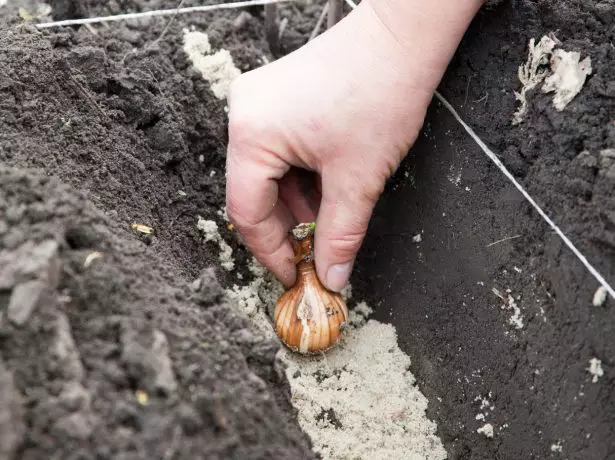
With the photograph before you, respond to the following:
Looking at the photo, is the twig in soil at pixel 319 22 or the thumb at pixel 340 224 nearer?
the thumb at pixel 340 224

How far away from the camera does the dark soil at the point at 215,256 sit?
3.12 ft

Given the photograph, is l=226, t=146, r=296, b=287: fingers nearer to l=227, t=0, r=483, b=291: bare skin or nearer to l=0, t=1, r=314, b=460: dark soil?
l=227, t=0, r=483, b=291: bare skin

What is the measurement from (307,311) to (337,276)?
0.12 meters

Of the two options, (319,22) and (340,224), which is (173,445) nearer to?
(340,224)

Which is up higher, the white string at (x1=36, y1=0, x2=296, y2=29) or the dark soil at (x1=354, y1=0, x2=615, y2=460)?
the white string at (x1=36, y1=0, x2=296, y2=29)

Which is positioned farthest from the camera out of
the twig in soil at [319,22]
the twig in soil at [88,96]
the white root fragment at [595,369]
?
the twig in soil at [319,22]

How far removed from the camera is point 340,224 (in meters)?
1.61

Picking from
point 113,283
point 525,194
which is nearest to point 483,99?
point 525,194

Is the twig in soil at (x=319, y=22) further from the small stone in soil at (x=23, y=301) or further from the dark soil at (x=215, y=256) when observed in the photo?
the small stone in soil at (x=23, y=301)

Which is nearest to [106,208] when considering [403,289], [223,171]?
[223,171]

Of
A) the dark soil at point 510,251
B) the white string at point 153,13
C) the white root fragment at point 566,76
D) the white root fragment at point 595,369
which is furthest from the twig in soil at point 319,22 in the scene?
the white root fragment at point 595,369

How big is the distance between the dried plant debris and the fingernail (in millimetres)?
532

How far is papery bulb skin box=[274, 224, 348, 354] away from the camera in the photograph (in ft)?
5.48

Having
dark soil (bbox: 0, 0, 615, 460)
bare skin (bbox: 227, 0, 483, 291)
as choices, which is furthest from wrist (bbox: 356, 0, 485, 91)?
dark soil (bbox: 0, 0, 615, 460)
